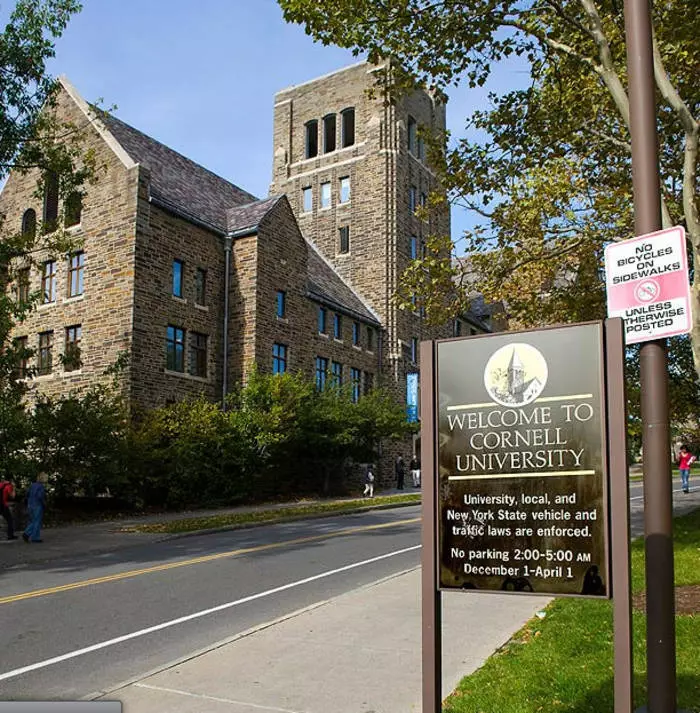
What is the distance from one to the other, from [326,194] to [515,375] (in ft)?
145

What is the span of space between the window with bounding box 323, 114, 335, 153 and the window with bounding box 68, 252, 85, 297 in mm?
21492

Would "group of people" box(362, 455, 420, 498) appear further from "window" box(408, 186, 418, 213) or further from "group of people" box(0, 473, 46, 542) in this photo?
"group of people" box(0, 473, 46, 542)

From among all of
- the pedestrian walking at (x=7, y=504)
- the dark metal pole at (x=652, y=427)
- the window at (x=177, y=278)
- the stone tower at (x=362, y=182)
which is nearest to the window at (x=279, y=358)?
the window at (x=177, y=278)

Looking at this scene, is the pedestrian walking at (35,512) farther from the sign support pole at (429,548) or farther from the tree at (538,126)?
the sign support pole at (429,548)

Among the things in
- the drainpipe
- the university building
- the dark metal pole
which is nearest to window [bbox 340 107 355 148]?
the university building

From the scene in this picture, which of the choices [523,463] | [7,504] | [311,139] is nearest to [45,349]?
[7,504]

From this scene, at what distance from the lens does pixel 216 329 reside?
106 feet

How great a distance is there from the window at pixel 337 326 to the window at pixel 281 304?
5.38m

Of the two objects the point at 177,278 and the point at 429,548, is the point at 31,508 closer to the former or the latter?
the point at 177,278

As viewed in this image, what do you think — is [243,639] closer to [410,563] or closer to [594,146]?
[410,563]

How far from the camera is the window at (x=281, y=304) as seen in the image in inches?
1356

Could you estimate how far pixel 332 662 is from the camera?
6.79 meters

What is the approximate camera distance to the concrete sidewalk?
224 inches

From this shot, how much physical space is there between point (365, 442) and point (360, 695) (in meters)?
30.6
